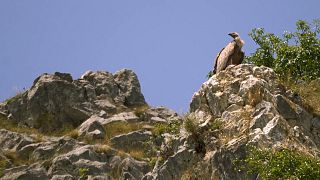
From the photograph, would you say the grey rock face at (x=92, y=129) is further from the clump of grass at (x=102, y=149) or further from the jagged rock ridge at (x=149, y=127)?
the clump of grass at (x=102, y=149)

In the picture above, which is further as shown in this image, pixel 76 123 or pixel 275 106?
pixel 76 123

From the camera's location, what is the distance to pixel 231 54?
27172 mm

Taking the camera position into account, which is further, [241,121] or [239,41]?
[239,41]

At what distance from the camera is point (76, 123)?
4409 centimetres

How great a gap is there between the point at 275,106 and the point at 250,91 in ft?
4.34

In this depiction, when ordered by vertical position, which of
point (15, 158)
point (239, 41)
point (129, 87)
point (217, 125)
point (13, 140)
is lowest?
point (217, 125)

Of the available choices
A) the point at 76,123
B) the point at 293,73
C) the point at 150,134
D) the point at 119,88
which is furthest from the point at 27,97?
the point at 293,73

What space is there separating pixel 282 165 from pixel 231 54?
30.3ft

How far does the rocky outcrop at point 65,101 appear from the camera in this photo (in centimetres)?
4432

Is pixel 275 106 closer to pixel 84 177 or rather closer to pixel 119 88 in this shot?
pixel 84 177

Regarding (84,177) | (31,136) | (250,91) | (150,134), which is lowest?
(250,91)

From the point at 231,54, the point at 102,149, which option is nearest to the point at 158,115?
the point at 102,149

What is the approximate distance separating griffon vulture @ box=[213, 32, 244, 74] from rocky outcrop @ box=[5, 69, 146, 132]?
18729 millimetres

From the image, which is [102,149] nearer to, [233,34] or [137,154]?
[137,154]
